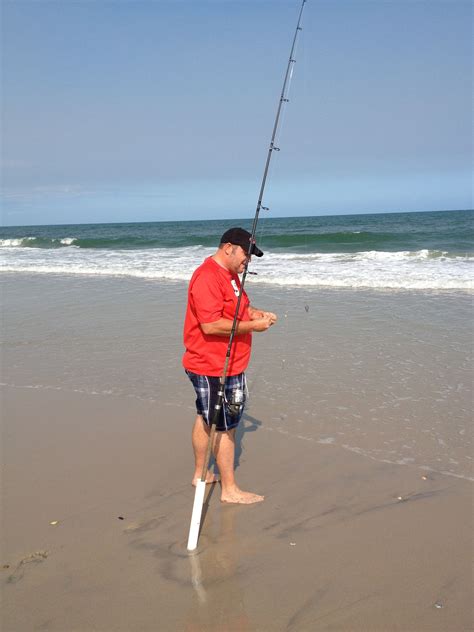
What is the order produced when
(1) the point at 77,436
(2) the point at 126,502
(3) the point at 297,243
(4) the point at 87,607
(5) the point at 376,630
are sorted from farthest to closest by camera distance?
(3) the point at 297,243
(1) the point at 77,436
(2) the point at 126,502
(4) the point at 87,607
(5) the point at 376,630

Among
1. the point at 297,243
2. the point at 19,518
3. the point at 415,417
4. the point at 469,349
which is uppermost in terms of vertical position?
the point at 297,243

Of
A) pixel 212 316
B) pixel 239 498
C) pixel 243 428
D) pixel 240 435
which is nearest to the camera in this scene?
pixel 212 316

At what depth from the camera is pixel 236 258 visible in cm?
313

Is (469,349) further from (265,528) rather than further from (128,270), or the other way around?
(128,270)

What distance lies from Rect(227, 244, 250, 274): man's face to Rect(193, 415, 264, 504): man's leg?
89cm

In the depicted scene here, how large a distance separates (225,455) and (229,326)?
83 centimetres

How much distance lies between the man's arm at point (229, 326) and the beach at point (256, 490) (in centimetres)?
104

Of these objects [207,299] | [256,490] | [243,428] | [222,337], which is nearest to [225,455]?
[256,490]

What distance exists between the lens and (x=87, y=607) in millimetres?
2436

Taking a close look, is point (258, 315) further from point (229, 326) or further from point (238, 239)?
point (238, 239)

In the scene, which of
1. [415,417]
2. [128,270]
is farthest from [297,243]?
[415,417]

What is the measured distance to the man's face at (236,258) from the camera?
311 cm

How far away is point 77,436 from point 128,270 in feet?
37.0

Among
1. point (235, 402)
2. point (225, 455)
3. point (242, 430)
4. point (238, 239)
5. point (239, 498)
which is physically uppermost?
point (238, 239)
